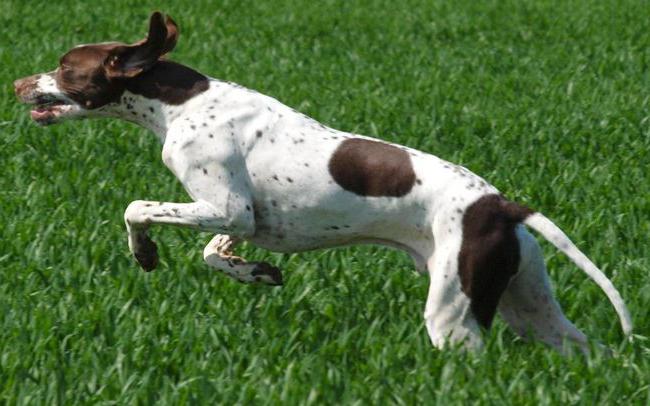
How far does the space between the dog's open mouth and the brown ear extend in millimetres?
278

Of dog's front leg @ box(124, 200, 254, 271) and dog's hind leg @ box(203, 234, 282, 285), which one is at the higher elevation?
dog's front leg @ box(124, 200, 254, 271)

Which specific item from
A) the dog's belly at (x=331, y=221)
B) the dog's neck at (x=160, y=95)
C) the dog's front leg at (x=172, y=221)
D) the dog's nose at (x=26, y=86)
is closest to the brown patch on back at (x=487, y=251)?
the dog's belly at (x=331, y=221)

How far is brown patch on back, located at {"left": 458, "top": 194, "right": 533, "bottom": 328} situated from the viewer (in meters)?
5.05

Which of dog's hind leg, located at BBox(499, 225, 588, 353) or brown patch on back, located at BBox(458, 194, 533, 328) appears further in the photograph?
dog's hind leg, located at BBox(499, 225, 588, 353)

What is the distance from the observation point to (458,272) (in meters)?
5.06

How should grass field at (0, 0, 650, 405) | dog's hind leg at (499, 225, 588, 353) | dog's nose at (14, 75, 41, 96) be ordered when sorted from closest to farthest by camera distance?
grass field at (0, 0, 650, 405) → dog's hind leg at (499, 225, 588, 353) → dog's nose at (14, 75, 41, 96)

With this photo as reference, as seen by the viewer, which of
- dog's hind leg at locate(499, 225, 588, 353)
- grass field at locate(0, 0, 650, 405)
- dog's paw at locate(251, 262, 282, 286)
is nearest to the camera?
grass field at locate(0, 0, 650, 405)

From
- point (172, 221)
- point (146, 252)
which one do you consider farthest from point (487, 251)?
point (146, 252)

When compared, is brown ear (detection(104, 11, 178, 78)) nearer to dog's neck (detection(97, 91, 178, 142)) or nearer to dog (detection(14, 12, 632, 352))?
dog (detection(14, 12, 632, 352))

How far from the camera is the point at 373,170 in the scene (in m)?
5.27

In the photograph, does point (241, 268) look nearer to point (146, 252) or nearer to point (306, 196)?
point (146, 252)

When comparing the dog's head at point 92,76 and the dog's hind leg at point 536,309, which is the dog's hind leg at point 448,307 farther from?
the dog's head at point 92,76

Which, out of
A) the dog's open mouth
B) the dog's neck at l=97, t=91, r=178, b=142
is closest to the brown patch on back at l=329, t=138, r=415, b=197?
the dog's neck at l=97, t=91, r=178, b=142

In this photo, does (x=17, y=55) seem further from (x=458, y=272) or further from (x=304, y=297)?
(x=458, y=272)
